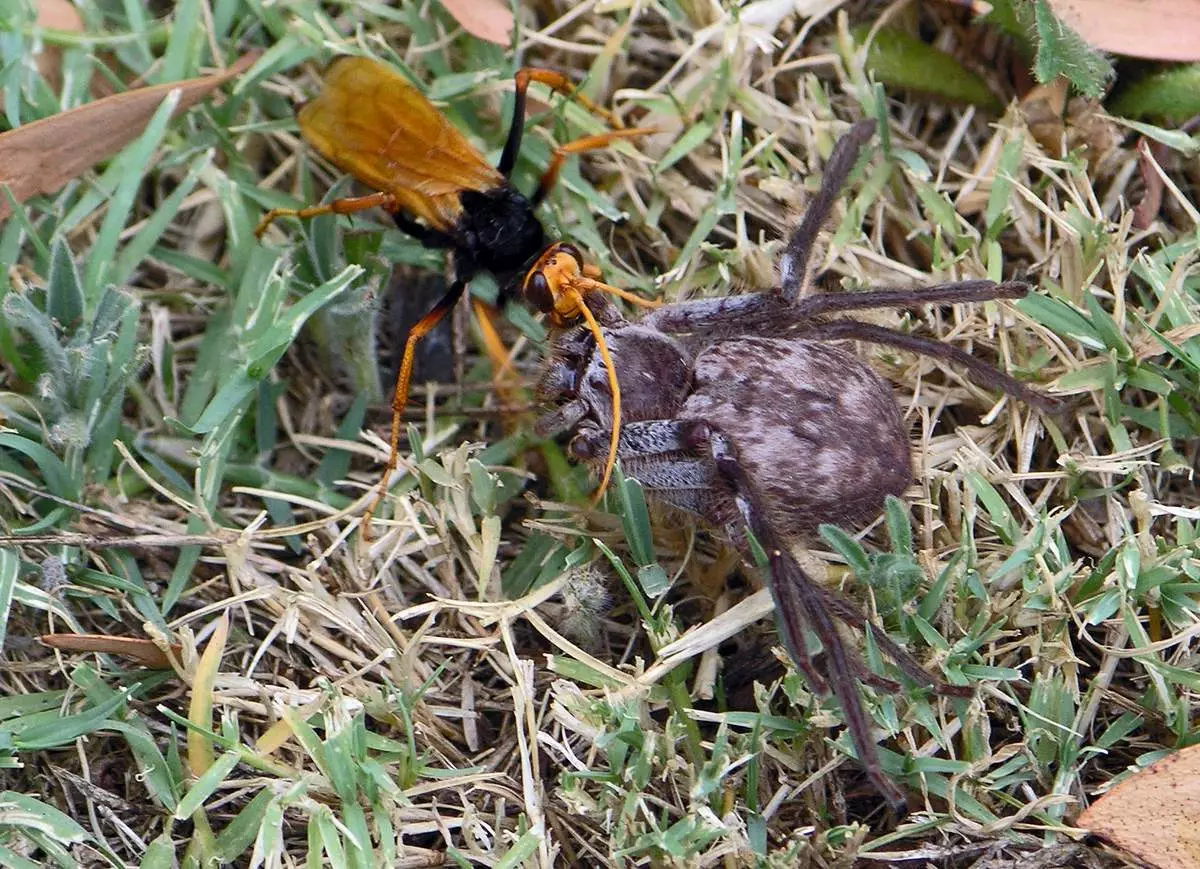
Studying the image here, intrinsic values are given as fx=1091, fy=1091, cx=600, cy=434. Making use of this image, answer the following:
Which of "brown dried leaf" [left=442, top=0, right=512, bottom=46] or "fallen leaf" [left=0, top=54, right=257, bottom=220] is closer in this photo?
"fallen leaf" [left=0, top=54, right=257, bottom=220]

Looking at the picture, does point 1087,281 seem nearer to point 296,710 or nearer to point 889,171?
point 889,171

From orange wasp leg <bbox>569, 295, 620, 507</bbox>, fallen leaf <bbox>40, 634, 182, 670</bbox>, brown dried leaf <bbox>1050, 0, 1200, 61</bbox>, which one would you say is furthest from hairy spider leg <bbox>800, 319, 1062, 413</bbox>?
fallen leaf <bbox>40, 634, 182, 670</bbox>

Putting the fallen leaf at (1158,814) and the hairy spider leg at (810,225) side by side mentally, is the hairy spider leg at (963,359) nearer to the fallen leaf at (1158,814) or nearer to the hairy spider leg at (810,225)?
the hairy spider leg at (810,225)

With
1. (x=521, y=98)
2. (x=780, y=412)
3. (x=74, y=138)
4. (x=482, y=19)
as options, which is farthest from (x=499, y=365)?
(x=74, y=138)

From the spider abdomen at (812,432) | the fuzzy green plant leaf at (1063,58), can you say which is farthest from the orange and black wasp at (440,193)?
the fuzzy green plant leaf at (1063,58)

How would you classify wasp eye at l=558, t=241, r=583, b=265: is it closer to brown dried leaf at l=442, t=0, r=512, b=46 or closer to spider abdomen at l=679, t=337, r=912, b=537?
spider abdomen at l=679, t=337, r=912, b=537

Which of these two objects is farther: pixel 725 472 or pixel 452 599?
pixel 452 599

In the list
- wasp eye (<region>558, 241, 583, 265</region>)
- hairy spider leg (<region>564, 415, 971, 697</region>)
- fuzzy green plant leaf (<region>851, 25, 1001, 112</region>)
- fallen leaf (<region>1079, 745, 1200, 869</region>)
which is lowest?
fallen leaf (<region>1079, 745, 1200, 869</region>)

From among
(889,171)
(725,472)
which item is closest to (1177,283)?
(889,171)
